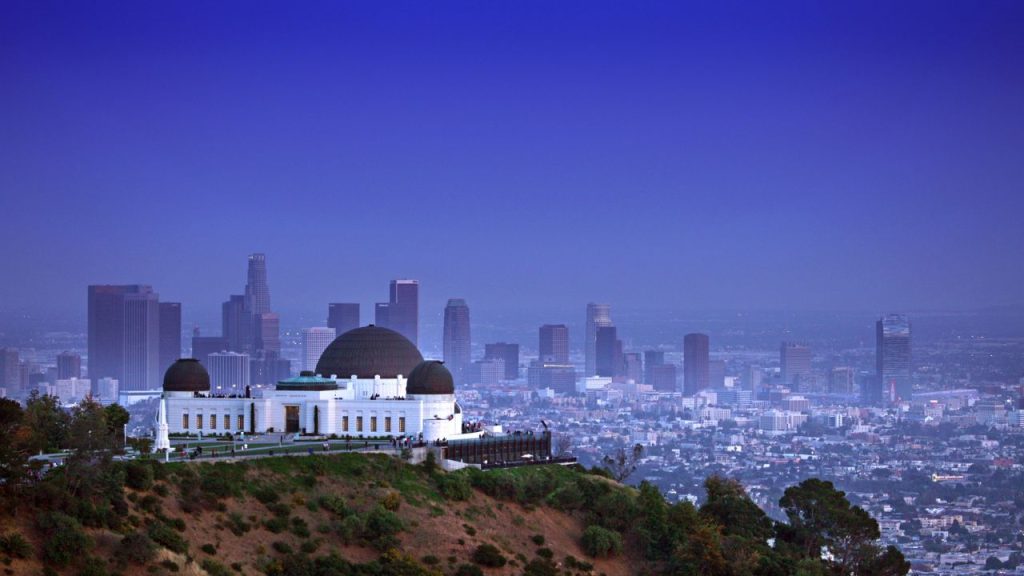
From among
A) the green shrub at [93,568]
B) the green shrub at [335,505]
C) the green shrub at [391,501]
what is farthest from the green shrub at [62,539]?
the green shrub at [391,501]

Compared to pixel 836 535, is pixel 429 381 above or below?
above

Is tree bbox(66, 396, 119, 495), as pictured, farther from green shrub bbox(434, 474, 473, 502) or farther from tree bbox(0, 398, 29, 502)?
green shrub bbox(434, 474, 473, 502)

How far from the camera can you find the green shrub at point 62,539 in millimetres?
54250

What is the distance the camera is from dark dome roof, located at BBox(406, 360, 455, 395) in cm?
8562

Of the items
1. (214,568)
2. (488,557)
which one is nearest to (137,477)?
(214,568)

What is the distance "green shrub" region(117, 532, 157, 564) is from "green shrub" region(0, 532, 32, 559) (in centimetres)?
349

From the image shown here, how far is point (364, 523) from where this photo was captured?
67.4m

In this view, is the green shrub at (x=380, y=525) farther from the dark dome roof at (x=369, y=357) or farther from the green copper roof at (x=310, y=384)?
the dark dome roof at (x=369, y=357)

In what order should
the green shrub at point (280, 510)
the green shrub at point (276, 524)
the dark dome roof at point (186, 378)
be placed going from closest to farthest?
1. the green shrub at point (276, 524)
2. the green shrub at point (280, 510)
3. the dark dome roof at point (186, 378)

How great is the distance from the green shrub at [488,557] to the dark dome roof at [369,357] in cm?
2331

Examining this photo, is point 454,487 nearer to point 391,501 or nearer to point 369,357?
point 391,501

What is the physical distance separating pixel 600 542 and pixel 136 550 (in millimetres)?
24512

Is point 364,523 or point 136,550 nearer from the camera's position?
point 136,550

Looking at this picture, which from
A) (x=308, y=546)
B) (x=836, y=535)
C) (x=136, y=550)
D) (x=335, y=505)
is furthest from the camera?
(x=836, y=535)
